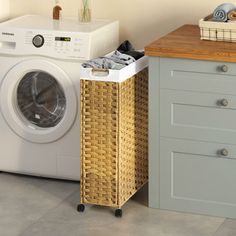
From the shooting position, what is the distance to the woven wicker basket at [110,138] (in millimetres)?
4090

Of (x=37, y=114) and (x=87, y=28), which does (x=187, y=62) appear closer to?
(x=87, y=28)

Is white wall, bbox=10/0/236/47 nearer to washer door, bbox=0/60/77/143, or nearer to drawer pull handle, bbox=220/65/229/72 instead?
washer door, bbox=0/60/77/143

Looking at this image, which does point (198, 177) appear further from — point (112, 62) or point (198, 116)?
point (112, 62)

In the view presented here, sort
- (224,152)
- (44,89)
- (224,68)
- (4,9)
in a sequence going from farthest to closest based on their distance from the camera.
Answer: (4,9) → (44,89) → (224,152) → (224,68)

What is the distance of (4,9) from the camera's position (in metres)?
5.00

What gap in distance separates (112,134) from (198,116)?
42 centimetres

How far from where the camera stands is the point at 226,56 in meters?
3.95

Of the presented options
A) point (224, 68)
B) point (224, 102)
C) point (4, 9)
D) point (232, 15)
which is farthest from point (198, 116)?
point (4, 9)

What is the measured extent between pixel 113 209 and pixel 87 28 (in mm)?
978

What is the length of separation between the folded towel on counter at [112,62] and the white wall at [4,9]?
975 mm

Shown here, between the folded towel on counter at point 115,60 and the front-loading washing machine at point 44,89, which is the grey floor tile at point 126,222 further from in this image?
the folded towel on counter at point 115,60

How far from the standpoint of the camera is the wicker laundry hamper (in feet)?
13.4

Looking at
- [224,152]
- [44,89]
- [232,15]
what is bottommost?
[224,152]

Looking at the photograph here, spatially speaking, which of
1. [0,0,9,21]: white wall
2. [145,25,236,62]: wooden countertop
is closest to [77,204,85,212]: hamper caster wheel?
[145,25,236,62]: wooden countertop
